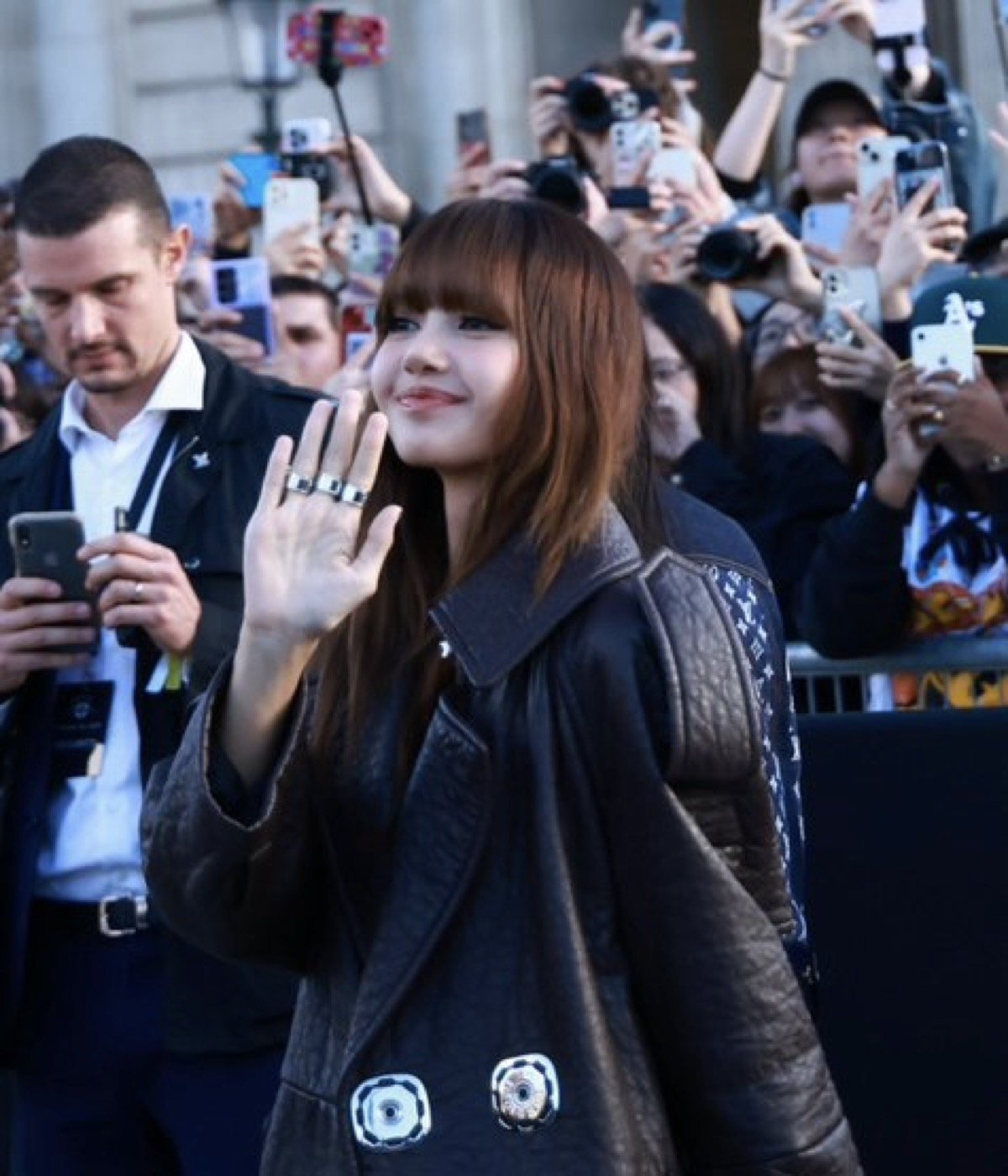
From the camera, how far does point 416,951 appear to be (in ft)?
9.54

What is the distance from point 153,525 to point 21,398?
3237mm

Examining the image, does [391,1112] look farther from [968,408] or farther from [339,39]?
[339,39]

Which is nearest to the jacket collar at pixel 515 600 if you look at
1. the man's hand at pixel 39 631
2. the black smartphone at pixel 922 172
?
the man's hand at pixel 39 631

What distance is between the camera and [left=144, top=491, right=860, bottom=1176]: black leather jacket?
2.88 m

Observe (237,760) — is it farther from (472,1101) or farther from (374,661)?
(472,1101)

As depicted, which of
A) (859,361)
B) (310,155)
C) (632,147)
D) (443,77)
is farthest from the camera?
(443,77)

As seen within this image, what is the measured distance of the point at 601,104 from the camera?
7789 millimetres

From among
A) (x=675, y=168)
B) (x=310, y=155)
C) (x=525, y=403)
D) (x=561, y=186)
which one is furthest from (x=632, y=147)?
(x=525, y=403)

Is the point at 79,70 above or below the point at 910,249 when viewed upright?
below

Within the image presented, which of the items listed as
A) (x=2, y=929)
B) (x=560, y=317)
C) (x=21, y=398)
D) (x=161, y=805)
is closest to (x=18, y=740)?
(x=2, y=929)

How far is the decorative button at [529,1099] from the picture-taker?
2.88 metres

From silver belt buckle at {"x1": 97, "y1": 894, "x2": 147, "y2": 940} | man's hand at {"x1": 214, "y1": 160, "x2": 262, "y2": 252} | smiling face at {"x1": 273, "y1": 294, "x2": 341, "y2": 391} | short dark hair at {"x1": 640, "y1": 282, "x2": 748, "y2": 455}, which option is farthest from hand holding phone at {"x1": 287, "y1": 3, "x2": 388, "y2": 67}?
silver belt buckle at {"x1": 97, "y1": 894, "x2": 147, "y2": 940}

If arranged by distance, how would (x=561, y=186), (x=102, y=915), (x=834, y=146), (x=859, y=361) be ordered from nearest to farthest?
(x=102, y=915), (x=859, y=361), (x=561, y=186), (x=834, y=146)

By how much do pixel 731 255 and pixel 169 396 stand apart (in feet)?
8.11
